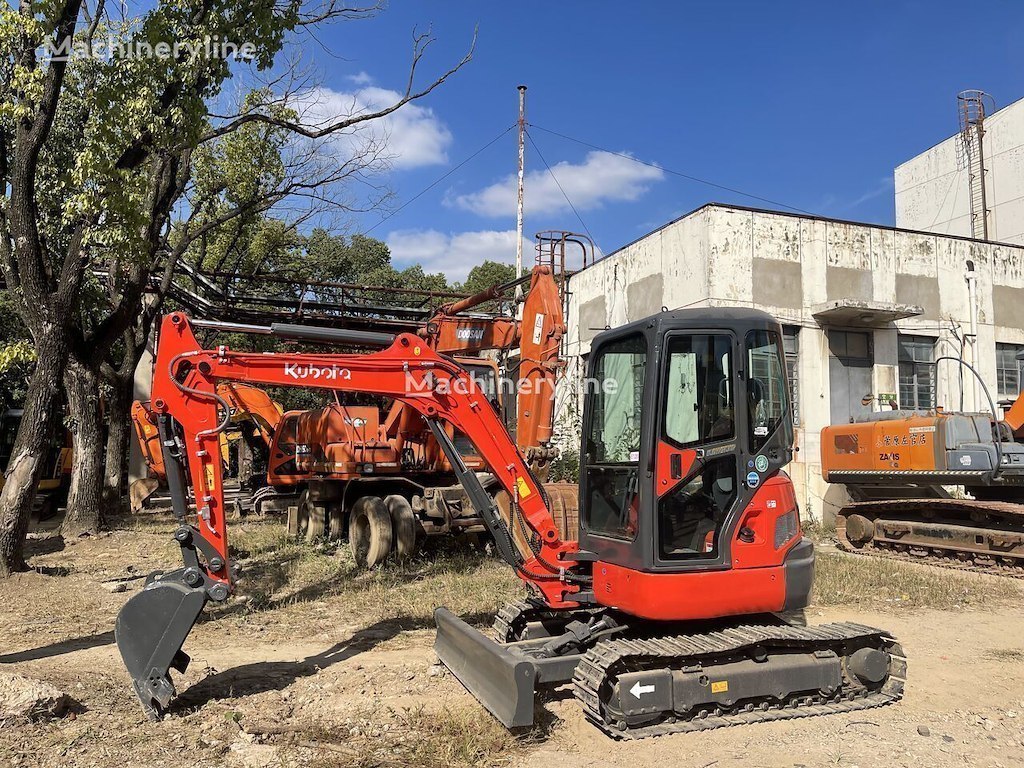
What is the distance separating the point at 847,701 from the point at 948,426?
26.4 feet

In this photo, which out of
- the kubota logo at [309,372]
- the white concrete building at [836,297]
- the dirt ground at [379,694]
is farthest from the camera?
the white concrete building at [836,297]

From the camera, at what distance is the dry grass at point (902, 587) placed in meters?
9.27

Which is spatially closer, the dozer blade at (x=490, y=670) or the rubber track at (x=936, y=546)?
the dozer blade at (x=490, y=670)

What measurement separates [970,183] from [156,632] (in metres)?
30.6

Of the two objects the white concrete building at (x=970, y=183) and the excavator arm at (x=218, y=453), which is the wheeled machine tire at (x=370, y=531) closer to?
the excavator arm at (x=218, y=453)

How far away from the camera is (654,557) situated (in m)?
5.27

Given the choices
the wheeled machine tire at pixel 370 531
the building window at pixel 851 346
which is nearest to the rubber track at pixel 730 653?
the wheeled machine tire at pixel 370 531

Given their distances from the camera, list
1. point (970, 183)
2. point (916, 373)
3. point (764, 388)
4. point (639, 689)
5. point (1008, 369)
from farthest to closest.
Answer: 1. point (970, 183)
2. point (1008, 369)
3. point (916, 373)
4. point (764, 388)
5. point (639, 689)

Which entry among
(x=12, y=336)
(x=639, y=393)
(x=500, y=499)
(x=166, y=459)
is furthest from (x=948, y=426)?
(x=12, y=336)

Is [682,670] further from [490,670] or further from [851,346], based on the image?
[851,346]

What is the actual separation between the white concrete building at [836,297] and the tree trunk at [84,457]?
31.0ft

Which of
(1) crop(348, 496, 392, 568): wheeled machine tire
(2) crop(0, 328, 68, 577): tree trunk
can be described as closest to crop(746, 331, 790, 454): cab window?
(1) crop(348, 496, 392, 568): wheeled machine tire

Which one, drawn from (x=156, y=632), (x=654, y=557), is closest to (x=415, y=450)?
(x=156, y=632)
